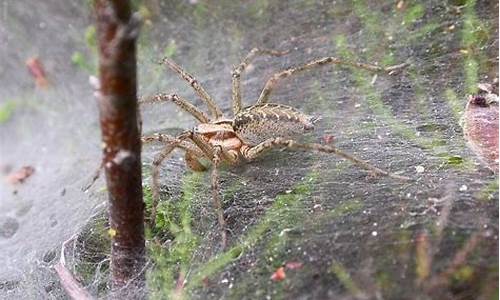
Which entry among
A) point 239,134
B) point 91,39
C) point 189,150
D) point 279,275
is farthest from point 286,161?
point 91,39

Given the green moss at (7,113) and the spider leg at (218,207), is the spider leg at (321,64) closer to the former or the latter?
the spider leg at (218,207)

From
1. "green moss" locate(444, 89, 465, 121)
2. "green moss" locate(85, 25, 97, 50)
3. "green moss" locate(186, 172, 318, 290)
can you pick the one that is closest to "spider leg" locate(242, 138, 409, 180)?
"green moss" locate(186, 172, 318, 290)

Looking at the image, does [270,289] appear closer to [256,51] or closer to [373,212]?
[373,212]

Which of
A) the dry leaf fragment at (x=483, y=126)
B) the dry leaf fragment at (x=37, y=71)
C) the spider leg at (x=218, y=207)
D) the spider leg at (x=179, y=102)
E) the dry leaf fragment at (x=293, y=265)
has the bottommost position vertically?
the dry leaf fragment at (x=483, y=126)

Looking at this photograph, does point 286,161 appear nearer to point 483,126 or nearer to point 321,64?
point 321,64

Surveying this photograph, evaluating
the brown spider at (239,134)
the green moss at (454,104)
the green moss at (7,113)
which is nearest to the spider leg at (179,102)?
the brown spider at (239,134)

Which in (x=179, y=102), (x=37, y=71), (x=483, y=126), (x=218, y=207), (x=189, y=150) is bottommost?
(x=483, y=126)

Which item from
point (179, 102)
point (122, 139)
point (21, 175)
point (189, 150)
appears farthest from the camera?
point (21, 175)
